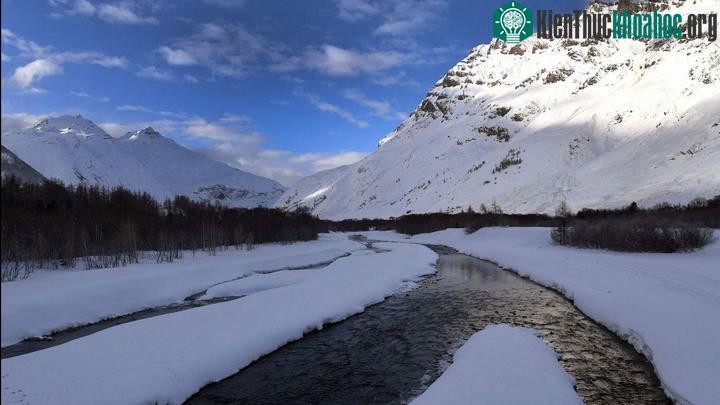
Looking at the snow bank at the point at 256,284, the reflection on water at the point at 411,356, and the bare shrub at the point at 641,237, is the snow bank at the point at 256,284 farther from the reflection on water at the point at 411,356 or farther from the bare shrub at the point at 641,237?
the bare shrub at the point at 641,237

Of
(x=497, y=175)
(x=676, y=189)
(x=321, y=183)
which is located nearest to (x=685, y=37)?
(x=497, y=175)

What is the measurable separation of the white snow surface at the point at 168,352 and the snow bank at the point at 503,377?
4.36 m

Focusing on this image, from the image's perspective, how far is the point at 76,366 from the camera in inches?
314

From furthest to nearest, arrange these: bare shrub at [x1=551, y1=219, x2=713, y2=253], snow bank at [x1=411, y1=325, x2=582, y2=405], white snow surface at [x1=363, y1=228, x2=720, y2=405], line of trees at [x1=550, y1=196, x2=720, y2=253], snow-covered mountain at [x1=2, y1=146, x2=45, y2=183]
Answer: line of trees at [x1=550, y1=196, x2=720, y2=253]
bare shrub at [x1=551, y1=219, x2=713, y2=253]
white snow surface at [x1=363, y1=228, x2=720, y2=405]
snow bank at [x1=411, y1=325, x2=582, y2=405]
snow-covered mountain at [x1=2, y1=146, x2=45, y2=183]

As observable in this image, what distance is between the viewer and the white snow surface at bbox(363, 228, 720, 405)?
7852 millimetres

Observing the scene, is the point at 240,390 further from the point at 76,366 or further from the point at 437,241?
the point at 437,241

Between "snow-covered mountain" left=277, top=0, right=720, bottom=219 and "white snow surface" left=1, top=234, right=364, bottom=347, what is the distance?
45.2 metres

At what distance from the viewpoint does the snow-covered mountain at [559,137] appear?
53.4 meters

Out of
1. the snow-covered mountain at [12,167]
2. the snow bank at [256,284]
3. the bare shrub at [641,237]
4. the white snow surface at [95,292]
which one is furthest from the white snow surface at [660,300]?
the white snow surface at [95,292]

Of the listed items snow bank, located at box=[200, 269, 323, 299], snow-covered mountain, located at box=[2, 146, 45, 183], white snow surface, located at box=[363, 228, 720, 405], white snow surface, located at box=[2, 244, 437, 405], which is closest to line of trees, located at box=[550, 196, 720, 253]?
white snow surface, located at box=[363, 228, 720, 405]

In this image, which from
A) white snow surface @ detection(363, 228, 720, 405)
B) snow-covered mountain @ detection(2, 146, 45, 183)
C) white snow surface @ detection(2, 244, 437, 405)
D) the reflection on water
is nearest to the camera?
snow-covered mountain @ detection(2, 146, 45, 183)

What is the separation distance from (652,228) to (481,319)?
13.1 m

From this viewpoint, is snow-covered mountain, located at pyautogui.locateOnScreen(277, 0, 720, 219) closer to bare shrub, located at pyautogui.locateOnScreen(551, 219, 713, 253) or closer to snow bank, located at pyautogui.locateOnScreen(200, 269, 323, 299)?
bare shrub, located at pyautogui.locateOnScreen(551, 219, 713, 253)

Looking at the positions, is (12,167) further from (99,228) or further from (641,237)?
(641,237)
